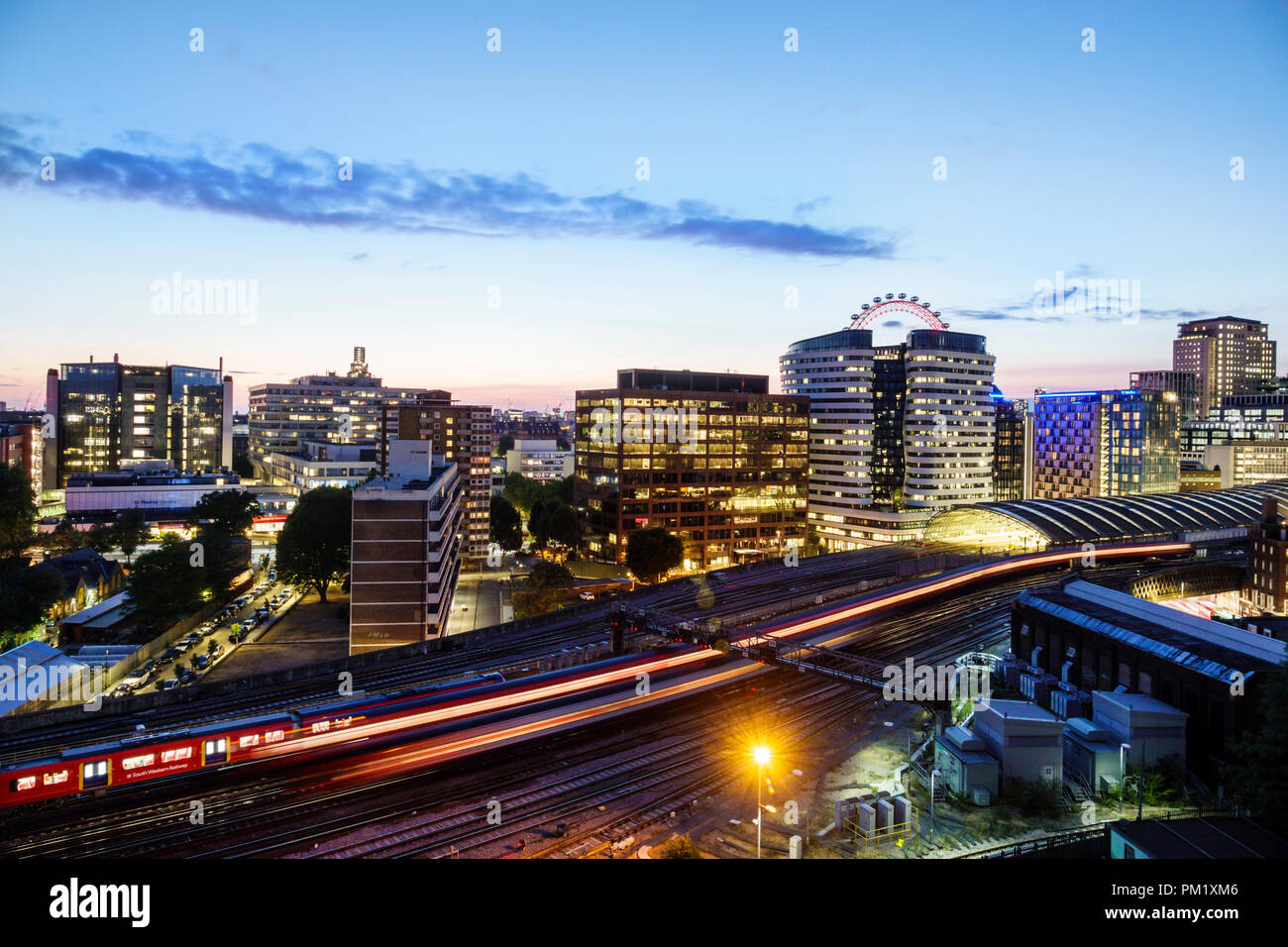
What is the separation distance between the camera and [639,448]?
73688 mm

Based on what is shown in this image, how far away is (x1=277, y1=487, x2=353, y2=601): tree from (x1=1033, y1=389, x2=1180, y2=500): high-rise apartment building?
296ft

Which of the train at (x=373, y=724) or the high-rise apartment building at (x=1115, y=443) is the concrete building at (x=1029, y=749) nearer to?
the train at (x=373, y=724)

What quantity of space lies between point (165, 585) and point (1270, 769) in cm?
5065

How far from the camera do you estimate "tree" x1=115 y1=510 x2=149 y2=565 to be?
217 ft

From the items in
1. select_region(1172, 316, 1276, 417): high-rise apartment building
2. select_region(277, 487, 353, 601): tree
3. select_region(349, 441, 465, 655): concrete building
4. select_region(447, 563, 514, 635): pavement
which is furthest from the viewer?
select_region(1172, 316, 1276, 417): high-rise apartment building

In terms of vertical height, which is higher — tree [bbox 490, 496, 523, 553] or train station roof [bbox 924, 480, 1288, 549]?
train station roof [bbox 924, 480, 1288, 549]

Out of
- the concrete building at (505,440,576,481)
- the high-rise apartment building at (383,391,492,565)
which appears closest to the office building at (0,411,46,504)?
the high-rise apartment building at (383,391,492,565)

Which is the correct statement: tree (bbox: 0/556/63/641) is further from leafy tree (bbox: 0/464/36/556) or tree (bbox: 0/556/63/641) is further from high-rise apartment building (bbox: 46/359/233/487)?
high-rise apartment building (bbox: 46/359/233/487)

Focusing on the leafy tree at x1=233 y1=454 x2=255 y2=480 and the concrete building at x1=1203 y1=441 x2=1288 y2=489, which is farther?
the leafy tree at x1=233 y1=454 x2=255 y2=480

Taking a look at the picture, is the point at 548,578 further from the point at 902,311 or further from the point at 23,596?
the point at 902,311

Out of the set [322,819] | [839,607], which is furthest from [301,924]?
[839,607]

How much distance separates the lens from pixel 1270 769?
1658 centimetres

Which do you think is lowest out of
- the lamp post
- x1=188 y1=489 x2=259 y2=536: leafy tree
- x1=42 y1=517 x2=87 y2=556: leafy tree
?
x1=42 y1=517 x2=87 y2=556: leafy tree

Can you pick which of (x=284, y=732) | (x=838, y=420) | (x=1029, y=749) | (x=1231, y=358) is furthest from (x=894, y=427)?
(x=1231, y=358)
